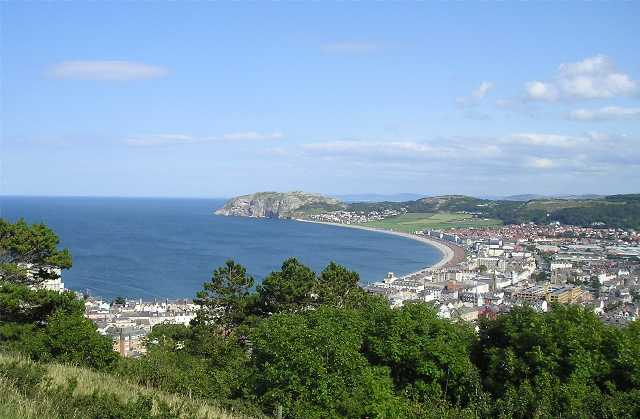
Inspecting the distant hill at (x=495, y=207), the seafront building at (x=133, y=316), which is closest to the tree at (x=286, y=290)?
the seafront building at (x=133, y=316)

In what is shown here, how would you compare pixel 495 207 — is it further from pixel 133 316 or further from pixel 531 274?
pixel 133 316

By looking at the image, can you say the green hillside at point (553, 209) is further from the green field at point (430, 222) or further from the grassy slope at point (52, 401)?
the grassy slope at point (52, 401)

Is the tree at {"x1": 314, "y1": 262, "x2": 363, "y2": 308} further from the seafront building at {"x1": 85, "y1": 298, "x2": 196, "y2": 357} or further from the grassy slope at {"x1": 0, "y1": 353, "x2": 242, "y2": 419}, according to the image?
Answer: the seafront building at {"x1": 85, "y1": 298, "x2": 196, "y2": 357}

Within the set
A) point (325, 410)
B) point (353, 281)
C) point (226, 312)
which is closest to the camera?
point (325, 410)

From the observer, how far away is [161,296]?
42438 millimetres

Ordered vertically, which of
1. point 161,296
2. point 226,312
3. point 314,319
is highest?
point 314,319

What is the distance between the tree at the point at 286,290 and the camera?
1404 cm

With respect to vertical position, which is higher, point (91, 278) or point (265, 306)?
point (265, 306)

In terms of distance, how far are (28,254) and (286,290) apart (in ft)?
18.9

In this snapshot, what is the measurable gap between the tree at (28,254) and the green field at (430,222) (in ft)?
340

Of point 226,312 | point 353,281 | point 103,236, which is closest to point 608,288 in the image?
point 353,281

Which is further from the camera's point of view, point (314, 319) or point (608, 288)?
point (608, 288)

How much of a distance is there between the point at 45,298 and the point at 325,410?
6.28 metres

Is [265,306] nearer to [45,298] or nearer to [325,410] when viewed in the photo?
[45,298]
